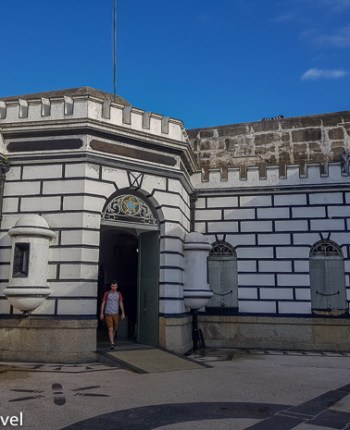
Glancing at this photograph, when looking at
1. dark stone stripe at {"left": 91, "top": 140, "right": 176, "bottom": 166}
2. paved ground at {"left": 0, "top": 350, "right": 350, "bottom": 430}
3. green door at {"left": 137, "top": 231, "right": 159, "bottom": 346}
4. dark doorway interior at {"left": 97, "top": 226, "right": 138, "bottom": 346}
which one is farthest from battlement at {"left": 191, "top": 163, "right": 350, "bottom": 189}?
paved ground at {"left": 0, "top": 350, "right": 350, "bottom": 430}

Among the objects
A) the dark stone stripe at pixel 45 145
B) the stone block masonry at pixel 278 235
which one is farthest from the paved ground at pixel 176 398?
the dark stone stripe at pixel 45 145

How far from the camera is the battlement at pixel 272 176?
53.4ft

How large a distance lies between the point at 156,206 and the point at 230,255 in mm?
4362

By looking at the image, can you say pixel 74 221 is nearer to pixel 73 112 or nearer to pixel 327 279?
pixel 73 112

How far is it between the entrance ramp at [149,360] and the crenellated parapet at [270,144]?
7.59m

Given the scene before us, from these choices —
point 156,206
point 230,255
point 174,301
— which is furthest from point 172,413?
point 230,255

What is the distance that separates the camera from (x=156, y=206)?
1363 centimetres

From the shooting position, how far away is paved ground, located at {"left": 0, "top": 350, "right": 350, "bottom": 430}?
19.9 ft

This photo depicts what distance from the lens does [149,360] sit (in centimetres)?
1115

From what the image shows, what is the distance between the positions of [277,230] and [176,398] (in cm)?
988

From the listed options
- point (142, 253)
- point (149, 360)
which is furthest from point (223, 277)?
point (149, 360)

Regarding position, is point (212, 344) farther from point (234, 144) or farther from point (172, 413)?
point (172, 413)

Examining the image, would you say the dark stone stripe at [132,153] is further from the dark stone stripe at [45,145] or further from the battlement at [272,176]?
the battlement at [272,176]

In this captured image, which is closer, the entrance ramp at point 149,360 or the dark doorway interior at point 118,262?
the entrance ramp at point 149,360
